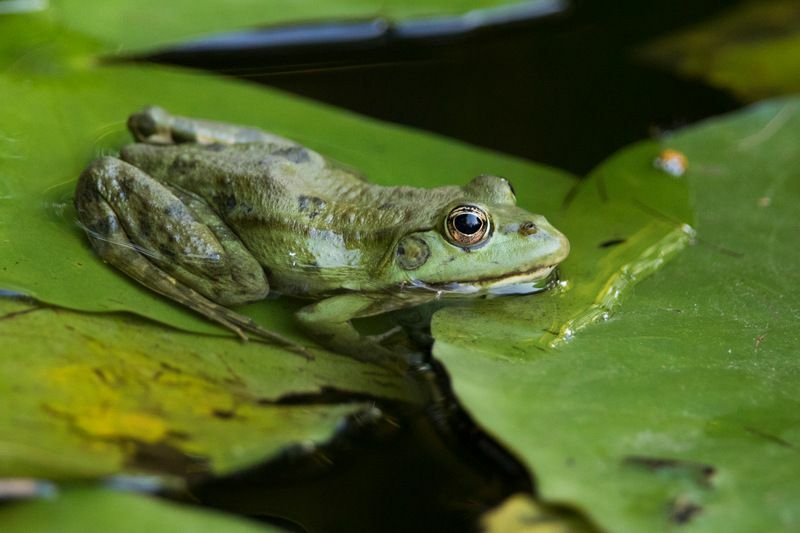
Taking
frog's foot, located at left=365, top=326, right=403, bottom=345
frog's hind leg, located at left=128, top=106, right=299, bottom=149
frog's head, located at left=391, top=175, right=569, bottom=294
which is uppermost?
frog's hind leg, located at left=128, top=106, right=299, bottom=149

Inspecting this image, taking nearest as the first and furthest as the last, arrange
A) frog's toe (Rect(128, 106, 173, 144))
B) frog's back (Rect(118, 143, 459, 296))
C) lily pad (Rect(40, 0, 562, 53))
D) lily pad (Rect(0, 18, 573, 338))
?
lily pad (Rect(0, 18, 573, 338)), frog's back (Rect(118, 143, 459, 296)), frog's toe (Rect(128, 106, 173, 144)), lily pad (Rect(40, 0, 562, 53))

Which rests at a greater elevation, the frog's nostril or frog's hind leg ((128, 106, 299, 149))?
frog's hind leg ((128, 106, 299, 149))

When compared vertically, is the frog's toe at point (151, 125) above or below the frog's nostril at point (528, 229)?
above

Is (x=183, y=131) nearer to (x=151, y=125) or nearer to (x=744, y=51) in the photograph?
(x=151, y=125)

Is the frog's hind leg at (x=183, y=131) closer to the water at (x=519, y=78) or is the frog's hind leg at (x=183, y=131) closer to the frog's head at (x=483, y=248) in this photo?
A: the frog's head at (x=483, y=248)

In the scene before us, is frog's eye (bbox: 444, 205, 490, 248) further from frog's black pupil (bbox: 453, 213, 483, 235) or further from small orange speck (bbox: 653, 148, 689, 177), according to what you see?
small orange speck (bbox: 653, 148, 689, 177)

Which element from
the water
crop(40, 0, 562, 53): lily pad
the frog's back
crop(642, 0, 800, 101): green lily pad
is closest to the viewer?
the frog's back

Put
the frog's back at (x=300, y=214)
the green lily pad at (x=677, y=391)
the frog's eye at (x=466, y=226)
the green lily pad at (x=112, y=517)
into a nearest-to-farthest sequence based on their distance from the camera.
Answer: the green lily pad at (x=112, y=517), the green lily pad at (x=677, y=391), the frog's eye at (x=466, y=226), the frog's back at (x=300, y=214)

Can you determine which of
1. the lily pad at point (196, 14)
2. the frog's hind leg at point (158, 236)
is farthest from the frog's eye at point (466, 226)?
the lily pad at point (196, 14)

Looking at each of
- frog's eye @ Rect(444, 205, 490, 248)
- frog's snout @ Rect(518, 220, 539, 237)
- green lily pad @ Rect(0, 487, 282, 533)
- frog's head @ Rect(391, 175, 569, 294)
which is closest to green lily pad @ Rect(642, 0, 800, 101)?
frog's head @ Rect(391, 175, 569, 294)
